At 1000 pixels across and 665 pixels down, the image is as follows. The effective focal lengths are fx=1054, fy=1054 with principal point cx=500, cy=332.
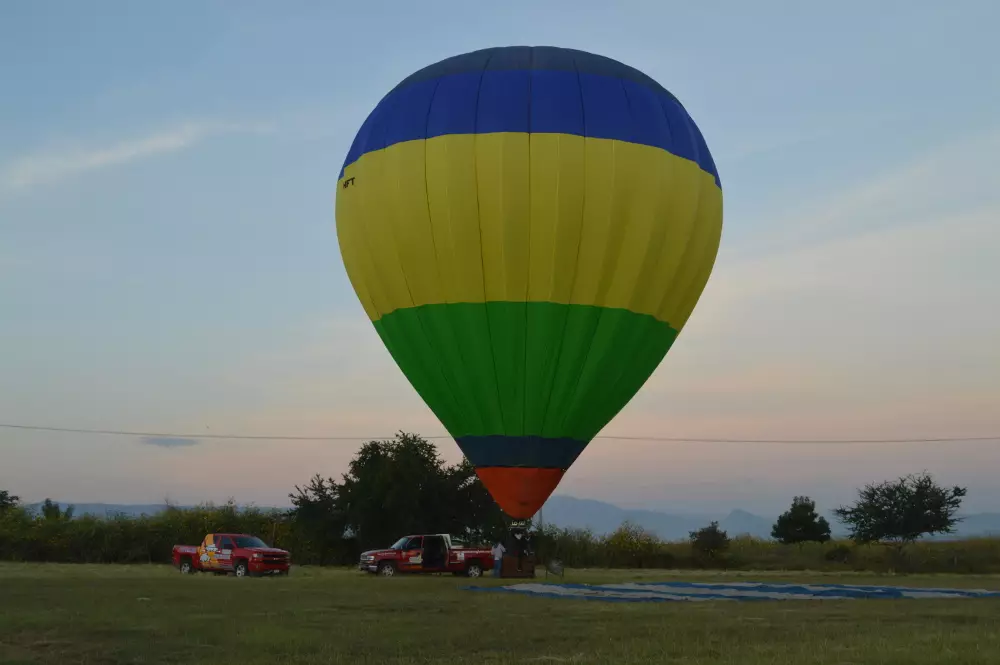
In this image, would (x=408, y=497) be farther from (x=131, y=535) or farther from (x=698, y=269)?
(x=698, y=269)

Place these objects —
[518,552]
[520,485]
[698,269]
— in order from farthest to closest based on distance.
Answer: [518,552] < [698,269] < [520,485]

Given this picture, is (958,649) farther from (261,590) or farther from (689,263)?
(261,590)

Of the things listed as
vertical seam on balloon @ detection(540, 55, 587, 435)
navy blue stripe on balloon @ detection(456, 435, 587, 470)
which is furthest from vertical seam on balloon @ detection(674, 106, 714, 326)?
navy blue stripe on balloon @ detection(456, 435, 587, 470)

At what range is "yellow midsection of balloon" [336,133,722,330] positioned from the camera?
19766mm

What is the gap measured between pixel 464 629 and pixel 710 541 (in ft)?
107

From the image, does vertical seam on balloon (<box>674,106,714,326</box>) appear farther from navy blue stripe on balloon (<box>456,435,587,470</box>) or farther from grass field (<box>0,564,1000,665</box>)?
grass field (<box>0,564,1000,665</box>)

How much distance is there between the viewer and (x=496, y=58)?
2153cm

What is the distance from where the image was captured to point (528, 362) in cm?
2011

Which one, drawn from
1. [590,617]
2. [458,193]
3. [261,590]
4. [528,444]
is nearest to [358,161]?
[458,193]

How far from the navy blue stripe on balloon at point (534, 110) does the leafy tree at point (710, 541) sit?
26613mm

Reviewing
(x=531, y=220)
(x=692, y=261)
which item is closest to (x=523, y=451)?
(x=531, y=220)

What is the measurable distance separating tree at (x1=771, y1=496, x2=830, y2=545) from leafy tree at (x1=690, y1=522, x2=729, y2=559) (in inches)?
353

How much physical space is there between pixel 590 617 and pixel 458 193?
8.29 meters

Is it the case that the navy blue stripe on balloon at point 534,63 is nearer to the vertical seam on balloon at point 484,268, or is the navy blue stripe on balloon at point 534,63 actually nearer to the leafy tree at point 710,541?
the vertical seam on balloon at point 484,268
